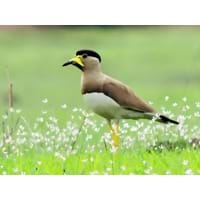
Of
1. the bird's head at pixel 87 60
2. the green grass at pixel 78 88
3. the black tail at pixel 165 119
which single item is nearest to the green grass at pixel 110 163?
the green grass at pixel 78 88

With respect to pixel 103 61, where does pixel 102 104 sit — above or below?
below

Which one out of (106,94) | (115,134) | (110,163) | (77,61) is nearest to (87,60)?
(77,61)

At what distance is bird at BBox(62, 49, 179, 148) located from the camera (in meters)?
4.58

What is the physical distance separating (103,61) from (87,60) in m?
0.06

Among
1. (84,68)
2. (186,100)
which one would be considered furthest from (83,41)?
(186,100)

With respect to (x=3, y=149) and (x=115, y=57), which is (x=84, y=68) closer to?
(x=115, y=57)

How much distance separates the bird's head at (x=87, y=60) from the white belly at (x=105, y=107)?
0.37 feet

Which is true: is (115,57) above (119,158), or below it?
above

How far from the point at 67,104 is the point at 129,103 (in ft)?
0.81

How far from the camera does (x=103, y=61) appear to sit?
4.59m

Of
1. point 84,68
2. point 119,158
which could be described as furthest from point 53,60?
point 119,158

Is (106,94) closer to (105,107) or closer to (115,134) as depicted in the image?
(105,107)

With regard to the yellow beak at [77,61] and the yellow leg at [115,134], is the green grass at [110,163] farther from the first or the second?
the yellow beak at [77,61]

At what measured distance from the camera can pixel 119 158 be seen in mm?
4578
